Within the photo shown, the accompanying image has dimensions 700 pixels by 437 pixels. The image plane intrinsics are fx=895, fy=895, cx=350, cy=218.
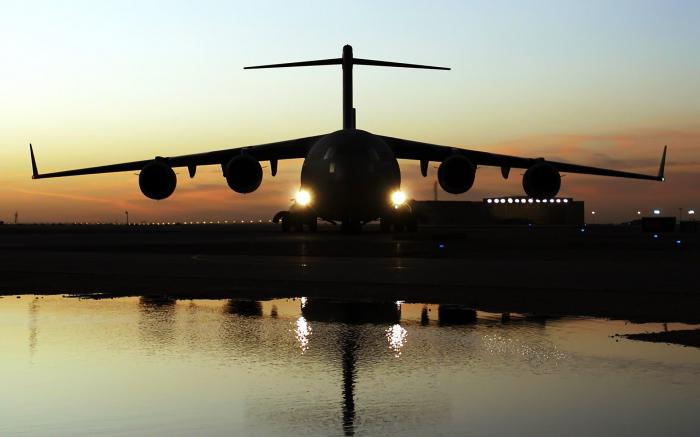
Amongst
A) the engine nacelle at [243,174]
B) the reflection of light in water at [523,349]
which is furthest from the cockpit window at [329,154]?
the reflection of light in water at [523,349]

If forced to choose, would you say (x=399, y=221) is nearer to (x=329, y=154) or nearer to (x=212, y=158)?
(x=329, y=154)

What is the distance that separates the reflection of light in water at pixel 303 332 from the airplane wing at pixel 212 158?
29572 millimetres

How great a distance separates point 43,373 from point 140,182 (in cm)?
3262

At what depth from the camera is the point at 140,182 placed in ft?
128

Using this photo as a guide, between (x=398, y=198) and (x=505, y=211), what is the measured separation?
2392 inches

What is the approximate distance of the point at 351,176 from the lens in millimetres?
36031

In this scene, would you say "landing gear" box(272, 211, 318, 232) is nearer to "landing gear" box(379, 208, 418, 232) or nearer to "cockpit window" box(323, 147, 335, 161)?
"landing gear" box(379, 208, 418, 232)

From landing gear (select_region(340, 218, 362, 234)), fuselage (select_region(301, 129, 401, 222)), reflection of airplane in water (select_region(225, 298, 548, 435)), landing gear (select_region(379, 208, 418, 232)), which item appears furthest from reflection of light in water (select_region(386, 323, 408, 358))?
landing gear (select_region(379, 208, 418, 232))

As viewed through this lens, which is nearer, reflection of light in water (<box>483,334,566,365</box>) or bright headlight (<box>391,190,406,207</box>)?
reflection of light in water (<box>483,334,566,365</box>)

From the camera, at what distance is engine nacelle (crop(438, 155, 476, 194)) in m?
38.0

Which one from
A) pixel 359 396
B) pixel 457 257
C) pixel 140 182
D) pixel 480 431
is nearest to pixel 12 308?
pixel 359 396

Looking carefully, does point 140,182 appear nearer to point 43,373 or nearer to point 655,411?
point 43,373

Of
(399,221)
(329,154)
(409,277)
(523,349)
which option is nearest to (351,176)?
(329,154)

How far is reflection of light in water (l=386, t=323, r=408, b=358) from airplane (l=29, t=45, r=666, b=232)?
1035 inches
